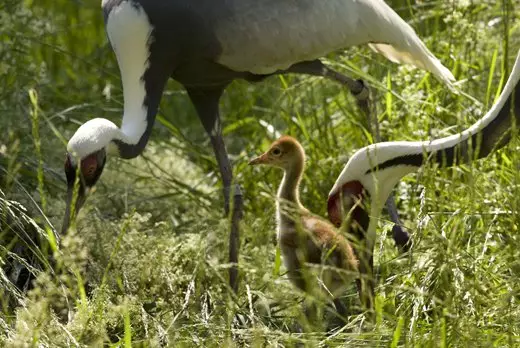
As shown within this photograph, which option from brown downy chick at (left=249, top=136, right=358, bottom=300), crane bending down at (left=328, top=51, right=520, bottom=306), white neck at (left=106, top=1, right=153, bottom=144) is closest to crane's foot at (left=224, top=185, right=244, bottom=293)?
brown downy chick at (left=249, top=136, right=358, bottom=300)

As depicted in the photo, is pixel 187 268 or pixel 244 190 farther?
pixel 244 190

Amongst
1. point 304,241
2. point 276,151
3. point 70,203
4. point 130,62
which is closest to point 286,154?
point 276,151

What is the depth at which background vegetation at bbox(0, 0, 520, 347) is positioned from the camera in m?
3.50

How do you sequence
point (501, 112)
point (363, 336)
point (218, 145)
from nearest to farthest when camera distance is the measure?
point (363, 336) → point (501, 112) → point (218, 145)

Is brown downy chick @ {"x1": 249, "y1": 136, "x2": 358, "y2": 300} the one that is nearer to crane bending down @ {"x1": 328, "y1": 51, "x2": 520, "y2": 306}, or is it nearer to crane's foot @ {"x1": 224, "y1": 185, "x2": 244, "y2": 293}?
crane bending down @ {"x1": 328, "y1": 51, "x2": 520, "y2": 306}

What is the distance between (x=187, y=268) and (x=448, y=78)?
140 cm

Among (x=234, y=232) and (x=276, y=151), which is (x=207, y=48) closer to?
(x=276, y=151)

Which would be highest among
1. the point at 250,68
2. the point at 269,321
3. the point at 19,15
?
the point at 19,15

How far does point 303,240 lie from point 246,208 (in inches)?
60.3

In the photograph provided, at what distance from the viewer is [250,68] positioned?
4.85 meters

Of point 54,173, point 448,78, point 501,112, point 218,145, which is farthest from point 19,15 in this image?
point 501,112

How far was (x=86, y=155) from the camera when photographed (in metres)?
4.35

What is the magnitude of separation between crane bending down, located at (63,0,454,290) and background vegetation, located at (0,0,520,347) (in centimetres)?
24

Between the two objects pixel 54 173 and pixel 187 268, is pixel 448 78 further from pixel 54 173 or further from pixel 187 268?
pixel 54 173
